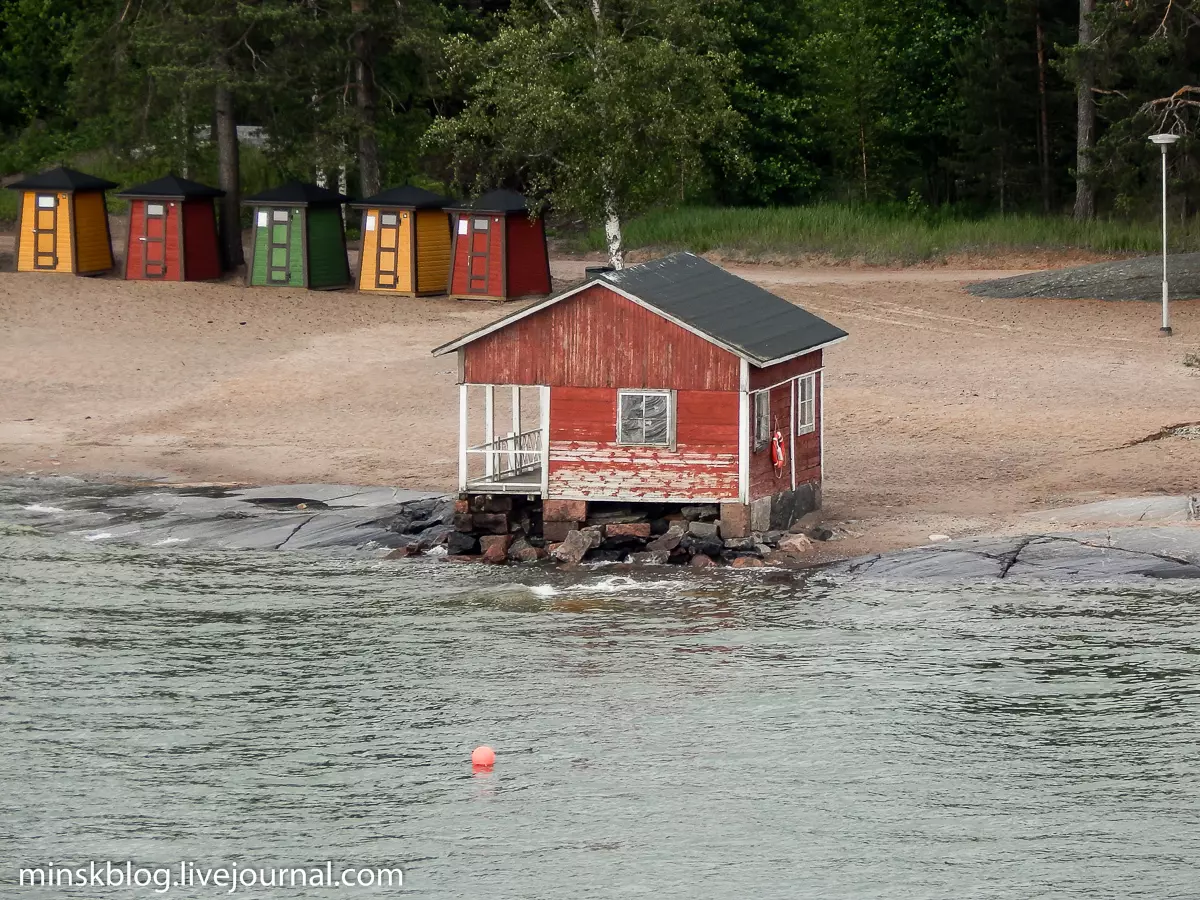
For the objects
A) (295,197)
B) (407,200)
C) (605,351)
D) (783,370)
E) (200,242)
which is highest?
(295,197)

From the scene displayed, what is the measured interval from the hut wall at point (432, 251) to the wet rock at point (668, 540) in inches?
834

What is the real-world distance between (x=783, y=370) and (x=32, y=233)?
88.1 ft

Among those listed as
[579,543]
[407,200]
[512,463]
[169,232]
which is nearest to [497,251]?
[407,200]

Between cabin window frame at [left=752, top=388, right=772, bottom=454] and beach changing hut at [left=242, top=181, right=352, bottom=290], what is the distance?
71.3 ft

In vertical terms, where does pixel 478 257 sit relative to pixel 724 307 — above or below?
above

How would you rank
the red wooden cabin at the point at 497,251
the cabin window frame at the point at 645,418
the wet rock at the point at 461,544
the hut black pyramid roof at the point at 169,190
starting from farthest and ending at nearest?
the hut black pyramid roof at the point at 169,190
the red wooden cabin at the point at 497,251
the wet rock at the point at 461,544
the cabin window frame at the point at 645,418

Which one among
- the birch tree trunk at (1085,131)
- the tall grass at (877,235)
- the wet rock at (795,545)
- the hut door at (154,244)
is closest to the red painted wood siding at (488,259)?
the hut door at (154,244)

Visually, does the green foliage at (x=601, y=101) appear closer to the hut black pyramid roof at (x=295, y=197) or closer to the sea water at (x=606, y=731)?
the hut black pyramid roof at (x=295, y=197)

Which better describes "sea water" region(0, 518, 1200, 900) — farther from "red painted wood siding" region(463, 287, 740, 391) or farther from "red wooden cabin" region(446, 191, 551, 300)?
"red wooden cabin" region(446, 191, 551, 300)

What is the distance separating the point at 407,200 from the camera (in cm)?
4762

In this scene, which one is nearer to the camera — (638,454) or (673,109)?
(638,454)

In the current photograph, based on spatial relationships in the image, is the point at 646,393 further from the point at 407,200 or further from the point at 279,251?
the point at 279,251

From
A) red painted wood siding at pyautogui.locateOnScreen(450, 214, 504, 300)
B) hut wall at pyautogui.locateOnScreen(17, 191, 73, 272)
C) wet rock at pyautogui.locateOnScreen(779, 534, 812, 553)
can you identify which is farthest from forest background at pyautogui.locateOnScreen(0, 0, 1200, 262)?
wet rock at pyautogui.locateOnScreen(779, 534, 812, 553)

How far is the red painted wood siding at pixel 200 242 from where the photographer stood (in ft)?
162
